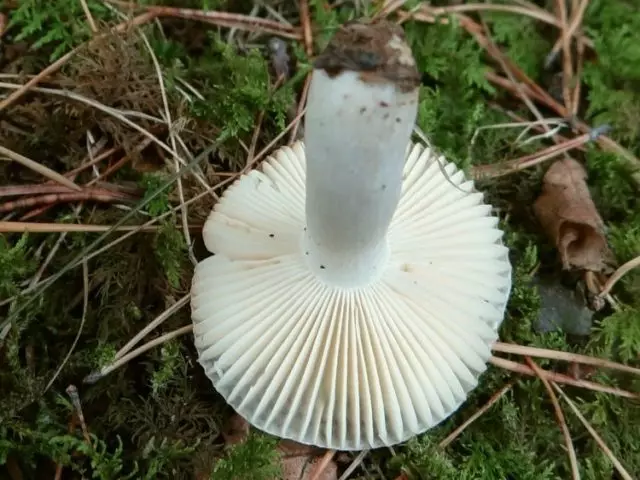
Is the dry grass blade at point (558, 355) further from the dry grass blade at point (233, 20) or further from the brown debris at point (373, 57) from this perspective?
the dry grass blade at point (233, 20)

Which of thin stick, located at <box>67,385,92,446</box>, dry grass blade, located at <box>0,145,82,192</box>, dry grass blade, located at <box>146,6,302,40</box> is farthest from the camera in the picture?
dry grass blade, located at <box>146,6,302,40</box>

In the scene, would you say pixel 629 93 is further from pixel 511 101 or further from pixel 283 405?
pixel 283 405

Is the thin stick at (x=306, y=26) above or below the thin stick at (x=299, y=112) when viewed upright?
above

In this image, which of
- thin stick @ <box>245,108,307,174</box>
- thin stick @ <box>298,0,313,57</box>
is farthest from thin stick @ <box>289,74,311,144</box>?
thin stick @ <box>298,0,313,57</box>

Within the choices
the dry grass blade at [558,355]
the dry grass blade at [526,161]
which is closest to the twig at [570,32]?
the dry grass blade at [526,161]

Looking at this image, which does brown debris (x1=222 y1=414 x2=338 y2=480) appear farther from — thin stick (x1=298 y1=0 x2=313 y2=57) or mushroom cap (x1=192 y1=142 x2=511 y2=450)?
thin stick (x1=298 y1=0 x2=313 y2=57)

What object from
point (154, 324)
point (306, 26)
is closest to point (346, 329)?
point (154, 324)

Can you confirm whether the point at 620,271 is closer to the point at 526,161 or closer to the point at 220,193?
the point at 526,161

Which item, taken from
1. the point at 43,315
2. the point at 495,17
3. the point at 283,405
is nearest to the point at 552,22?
the point at 495,17
